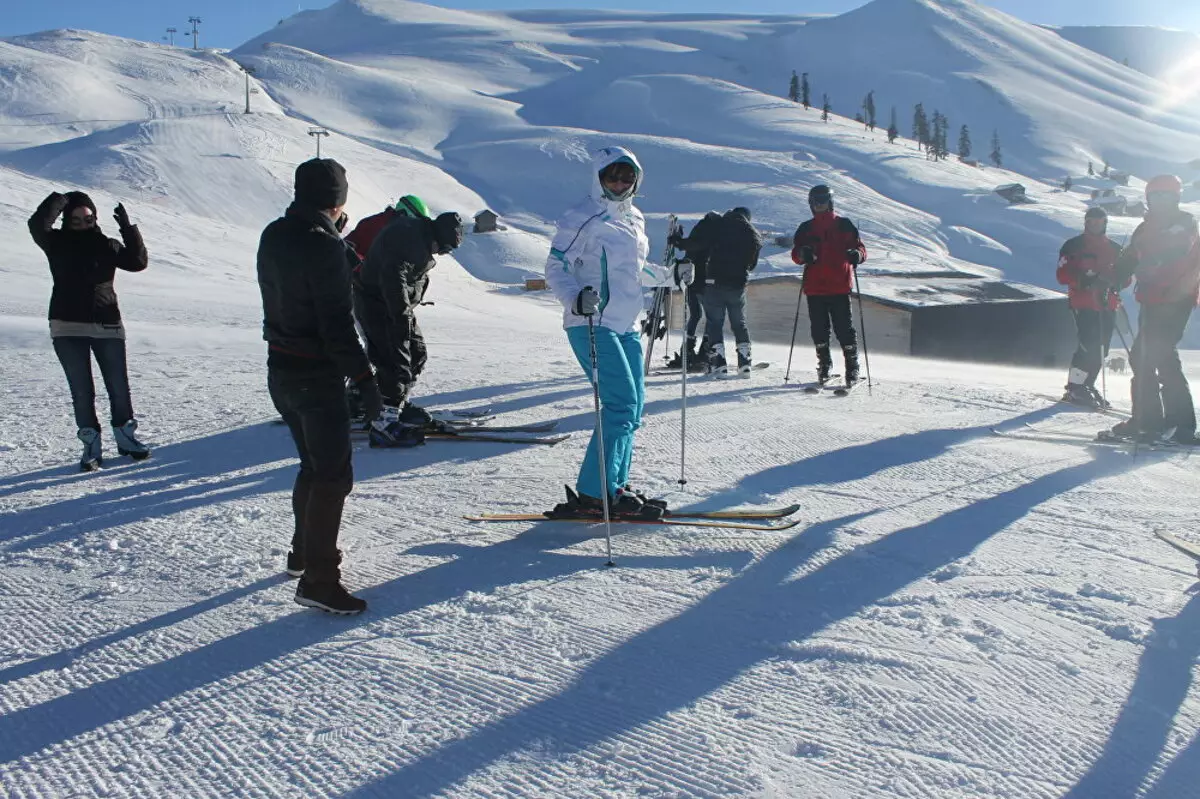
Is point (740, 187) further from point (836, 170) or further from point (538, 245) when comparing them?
point (538, 245)

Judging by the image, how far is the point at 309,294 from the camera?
3.36m

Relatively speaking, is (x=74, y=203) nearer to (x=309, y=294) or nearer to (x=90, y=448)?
(x=90, y=448)

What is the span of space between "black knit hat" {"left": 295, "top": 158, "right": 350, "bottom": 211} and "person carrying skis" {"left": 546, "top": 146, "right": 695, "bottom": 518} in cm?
120

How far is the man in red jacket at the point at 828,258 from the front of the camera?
27.6ft

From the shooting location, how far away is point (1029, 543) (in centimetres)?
436

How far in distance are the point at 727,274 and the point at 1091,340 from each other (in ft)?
11.2

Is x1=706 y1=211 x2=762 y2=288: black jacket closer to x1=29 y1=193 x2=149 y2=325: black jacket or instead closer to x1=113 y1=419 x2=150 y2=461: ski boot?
x1=29 y1=193 x2=149 y2=325: black jacket

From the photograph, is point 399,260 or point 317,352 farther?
point 399,260

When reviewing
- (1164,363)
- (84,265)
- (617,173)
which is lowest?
(1164,363)

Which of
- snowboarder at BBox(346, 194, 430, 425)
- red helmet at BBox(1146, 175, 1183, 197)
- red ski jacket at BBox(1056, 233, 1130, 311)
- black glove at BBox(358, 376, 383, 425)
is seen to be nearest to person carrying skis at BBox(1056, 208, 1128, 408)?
red ski jacket at BBox(1056, 233, 1130, 311)

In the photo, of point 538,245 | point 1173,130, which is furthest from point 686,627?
point 1173,130

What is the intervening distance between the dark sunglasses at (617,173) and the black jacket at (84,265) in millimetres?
2884

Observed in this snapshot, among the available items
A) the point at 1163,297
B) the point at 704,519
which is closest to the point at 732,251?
the point at 1163,297

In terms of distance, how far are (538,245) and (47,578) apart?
42.9m
